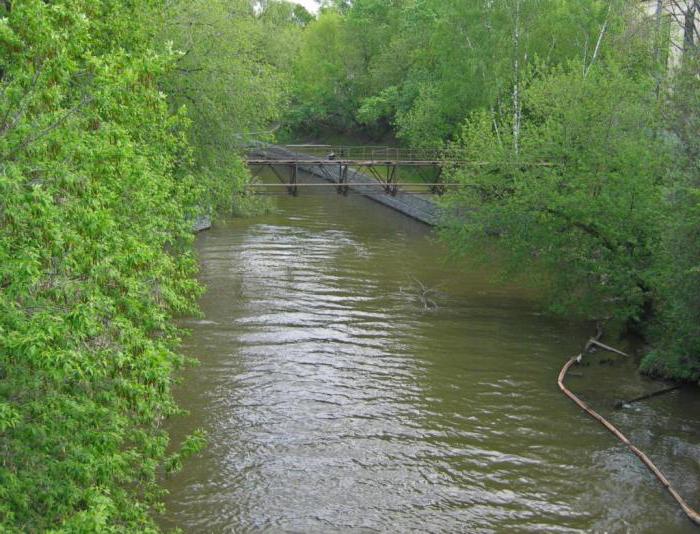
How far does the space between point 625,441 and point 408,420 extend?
4074 mm

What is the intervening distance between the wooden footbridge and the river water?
7951 millimetres

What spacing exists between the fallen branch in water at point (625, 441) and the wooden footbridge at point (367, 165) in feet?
36.1

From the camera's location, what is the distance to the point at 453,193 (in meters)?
24.9

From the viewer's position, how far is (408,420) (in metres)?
15.8

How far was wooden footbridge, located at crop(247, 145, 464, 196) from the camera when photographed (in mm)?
36531

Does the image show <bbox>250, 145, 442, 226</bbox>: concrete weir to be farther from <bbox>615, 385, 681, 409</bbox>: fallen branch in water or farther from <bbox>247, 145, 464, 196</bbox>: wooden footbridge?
<bbox>615, 385, 681, 409</bbox>: fallen branch in water

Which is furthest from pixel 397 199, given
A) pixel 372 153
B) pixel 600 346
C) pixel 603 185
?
pixel 600 346

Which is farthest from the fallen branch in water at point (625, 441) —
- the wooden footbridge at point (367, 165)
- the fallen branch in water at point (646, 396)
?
the wooden footbridge at point (367, 165)

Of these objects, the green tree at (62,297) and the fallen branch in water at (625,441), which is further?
the fallen branch in water at (625,441)

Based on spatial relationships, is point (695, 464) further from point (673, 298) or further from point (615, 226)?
point (615, 226)

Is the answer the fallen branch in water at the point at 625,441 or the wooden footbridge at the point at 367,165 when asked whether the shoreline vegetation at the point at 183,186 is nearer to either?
the fallen branch in water at the point at 625,441

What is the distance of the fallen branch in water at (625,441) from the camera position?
12.3 meters

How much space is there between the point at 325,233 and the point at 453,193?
13.6m

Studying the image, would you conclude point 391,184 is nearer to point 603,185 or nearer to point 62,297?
point 603,185
